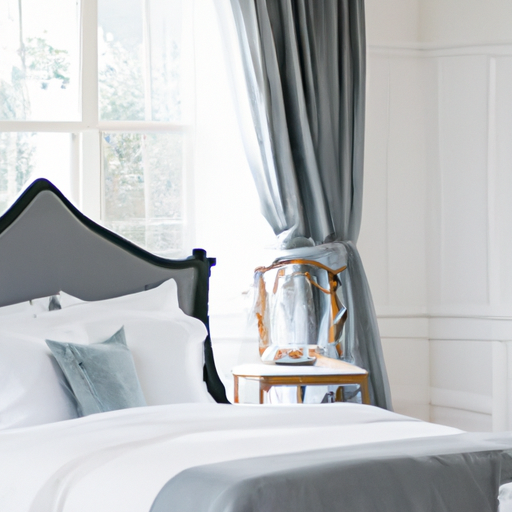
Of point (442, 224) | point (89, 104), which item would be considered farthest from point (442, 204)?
point (89, 104)

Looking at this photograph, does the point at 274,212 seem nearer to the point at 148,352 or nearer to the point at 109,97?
A: the point at 109,97

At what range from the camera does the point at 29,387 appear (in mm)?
2416

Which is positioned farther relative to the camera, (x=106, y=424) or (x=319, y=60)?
(x=319, y=60)

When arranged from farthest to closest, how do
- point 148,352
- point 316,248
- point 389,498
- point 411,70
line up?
point 411,70, point 316,248, point 148,352, point 389,498

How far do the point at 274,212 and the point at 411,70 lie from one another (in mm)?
1318

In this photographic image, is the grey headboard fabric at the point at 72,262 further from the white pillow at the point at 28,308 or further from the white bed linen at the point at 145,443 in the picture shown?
the white bed linen at the point at 145,443

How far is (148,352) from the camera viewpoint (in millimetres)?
2770

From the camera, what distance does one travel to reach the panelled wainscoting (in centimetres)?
409

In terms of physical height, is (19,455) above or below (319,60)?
below

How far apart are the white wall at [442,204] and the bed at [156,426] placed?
1368 mm

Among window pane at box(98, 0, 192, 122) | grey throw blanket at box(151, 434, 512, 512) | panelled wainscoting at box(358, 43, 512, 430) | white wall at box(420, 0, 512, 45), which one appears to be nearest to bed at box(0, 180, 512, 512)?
grey throw blanket at box(151, 434, 512, 512)

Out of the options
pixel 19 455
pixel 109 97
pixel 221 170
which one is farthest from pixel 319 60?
pixel 19 455

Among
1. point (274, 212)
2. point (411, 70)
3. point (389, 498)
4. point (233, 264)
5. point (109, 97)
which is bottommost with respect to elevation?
point (389, 498)

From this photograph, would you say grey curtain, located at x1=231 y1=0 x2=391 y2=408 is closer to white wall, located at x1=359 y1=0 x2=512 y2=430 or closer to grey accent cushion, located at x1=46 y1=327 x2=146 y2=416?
white wall, located at x1=359 y1=0 x2=512 y2=430
